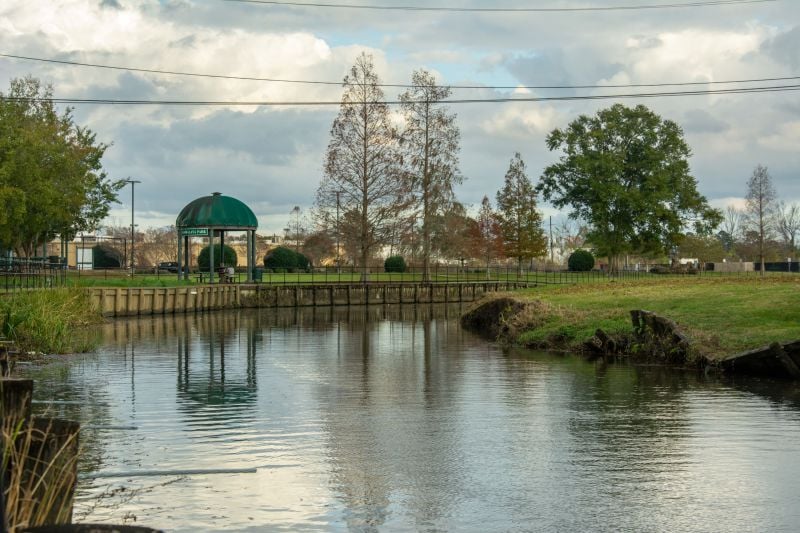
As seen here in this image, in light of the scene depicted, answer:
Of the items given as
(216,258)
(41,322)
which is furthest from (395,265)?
(41,322)

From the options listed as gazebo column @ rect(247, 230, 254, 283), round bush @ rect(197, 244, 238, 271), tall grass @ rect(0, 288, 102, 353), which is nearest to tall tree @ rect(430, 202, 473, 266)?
gazebo column @ rect(247, 230, 254, 283)

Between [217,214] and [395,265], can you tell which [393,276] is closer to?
[395,265]

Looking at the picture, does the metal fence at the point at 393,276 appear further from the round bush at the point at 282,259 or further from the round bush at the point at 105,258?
the round bush at the point at 105,258

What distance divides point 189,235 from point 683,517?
5862cm

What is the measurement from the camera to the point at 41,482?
775 centimetres

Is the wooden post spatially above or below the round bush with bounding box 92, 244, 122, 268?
below

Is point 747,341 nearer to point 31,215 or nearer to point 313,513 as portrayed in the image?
point 313,513

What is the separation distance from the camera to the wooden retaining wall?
52500mm

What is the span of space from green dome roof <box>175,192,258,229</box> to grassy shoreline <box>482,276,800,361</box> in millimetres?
30146

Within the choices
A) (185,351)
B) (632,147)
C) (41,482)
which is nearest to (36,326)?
(185,351)

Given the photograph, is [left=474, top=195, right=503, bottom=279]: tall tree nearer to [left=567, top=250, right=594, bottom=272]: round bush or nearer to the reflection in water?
[left=567, top=250, right=594, bottom=272]: round bush

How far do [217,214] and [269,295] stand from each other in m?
6.06

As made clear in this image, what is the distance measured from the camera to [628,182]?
257 ft

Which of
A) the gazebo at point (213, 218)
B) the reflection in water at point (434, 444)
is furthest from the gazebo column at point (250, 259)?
the reflection in water at point (434, 444)
